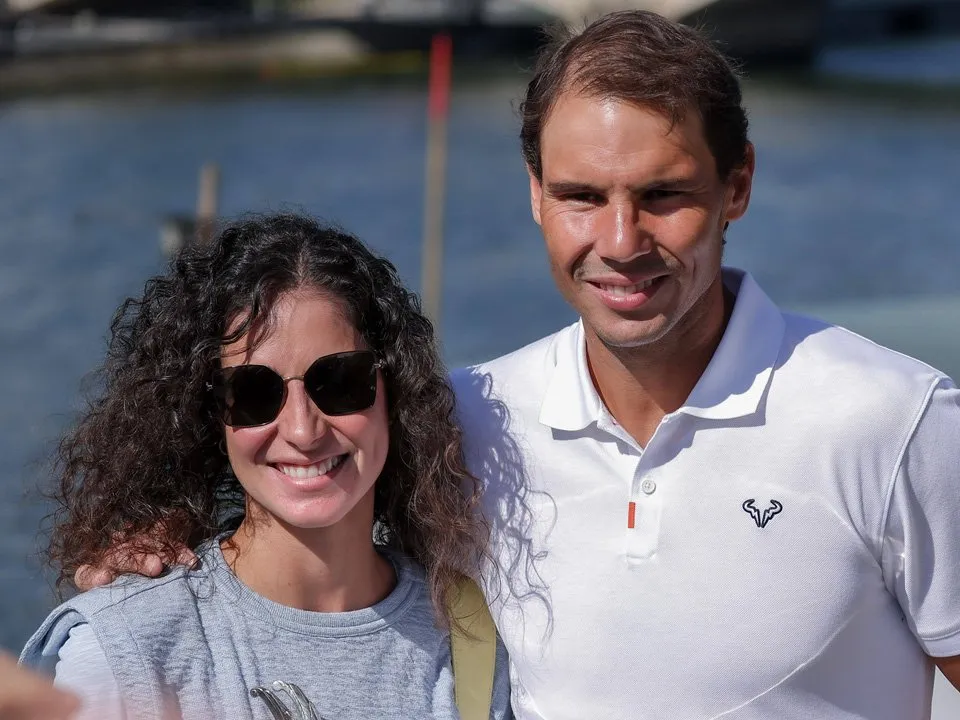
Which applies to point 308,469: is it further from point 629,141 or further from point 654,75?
point 654,75

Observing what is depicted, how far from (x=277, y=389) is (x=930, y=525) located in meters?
0.98

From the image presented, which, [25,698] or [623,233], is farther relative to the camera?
[623,233]

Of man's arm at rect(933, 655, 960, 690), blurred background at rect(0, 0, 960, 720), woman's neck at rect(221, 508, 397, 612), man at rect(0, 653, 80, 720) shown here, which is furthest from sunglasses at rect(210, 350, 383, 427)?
blurred background at rect(0, 0, 960, 720)

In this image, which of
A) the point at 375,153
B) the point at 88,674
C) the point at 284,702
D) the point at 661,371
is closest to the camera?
the point at 88,674

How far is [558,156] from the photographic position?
81.0 inches

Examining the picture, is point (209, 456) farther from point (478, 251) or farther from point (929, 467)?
point (478, 251)

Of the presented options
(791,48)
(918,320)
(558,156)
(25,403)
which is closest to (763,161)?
(791,48)

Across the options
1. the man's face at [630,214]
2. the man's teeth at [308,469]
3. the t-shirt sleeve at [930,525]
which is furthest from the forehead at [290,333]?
the t-shirt sleeve at [930,525]

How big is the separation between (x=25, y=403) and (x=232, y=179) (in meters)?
6.60

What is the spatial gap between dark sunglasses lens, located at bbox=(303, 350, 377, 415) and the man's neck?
0.41 m

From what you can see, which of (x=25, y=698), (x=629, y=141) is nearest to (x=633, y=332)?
(x=629, y=141)

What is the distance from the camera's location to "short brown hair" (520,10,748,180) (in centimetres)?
200

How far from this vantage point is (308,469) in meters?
1.96

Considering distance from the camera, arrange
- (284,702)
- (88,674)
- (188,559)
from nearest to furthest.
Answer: (88,674), (284,702), (188,559)
